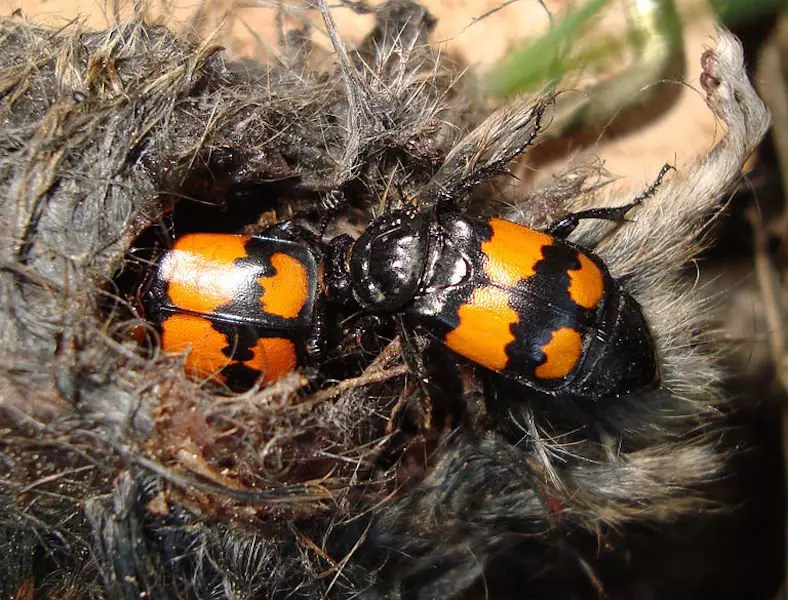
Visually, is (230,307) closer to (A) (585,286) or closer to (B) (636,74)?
(A) (585,286)

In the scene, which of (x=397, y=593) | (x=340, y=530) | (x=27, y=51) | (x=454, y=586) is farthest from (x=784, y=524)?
(x=27, y=51)

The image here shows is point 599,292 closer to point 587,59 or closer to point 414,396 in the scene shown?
point 414,396

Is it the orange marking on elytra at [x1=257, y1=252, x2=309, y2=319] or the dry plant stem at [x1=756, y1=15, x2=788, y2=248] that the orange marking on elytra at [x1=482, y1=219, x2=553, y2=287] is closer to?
the orange marking on elytra at [x1=257, y1=252, x2=309, y2=319]

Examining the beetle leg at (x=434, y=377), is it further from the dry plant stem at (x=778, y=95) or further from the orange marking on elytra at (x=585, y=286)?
the dry plant stem at (x=778, y=95)

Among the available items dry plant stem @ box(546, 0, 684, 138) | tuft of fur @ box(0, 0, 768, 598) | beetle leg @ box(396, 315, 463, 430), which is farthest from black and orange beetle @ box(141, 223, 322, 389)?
dry plant stem @ box(546, 0, 684, 138)

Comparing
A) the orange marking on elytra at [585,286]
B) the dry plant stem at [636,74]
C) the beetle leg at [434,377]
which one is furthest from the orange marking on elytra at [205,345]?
the dry plant stem at [636,74]

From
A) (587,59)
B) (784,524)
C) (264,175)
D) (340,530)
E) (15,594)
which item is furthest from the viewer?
(784,524)

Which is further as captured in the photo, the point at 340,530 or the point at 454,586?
the point at 454,586
